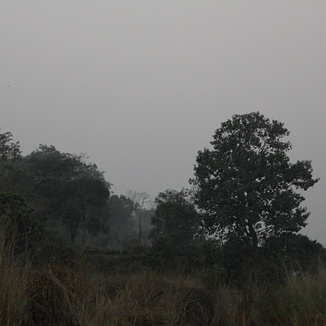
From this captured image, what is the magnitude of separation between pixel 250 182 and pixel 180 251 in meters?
8.54

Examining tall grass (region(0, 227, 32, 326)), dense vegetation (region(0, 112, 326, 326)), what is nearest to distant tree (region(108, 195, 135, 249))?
dense vegetation (region(0, 112, 326, 326))

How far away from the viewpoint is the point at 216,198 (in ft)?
88.9

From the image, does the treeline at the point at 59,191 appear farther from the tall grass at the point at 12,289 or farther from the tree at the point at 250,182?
the tall grass at the point at 12,289

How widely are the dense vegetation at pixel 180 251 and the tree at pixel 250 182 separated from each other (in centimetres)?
7

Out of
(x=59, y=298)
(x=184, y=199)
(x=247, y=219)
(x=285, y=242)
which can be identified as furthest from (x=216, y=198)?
(x=59, y=298)

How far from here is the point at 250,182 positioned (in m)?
26.2

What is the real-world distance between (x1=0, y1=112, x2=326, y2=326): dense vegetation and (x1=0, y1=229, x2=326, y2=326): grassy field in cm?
2

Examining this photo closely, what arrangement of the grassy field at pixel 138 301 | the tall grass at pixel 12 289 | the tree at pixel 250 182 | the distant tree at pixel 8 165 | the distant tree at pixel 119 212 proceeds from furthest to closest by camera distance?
the distant tree at pixel 119 212, the distant tree at pixel 8 165, the tree at pixel 250 182, the grassy field at pixel 138 301, the tall grass at pixel 12 289

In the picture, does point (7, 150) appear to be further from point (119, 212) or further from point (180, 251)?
point (119, 212)

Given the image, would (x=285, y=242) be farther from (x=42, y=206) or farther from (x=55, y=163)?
(x=55, y=163)

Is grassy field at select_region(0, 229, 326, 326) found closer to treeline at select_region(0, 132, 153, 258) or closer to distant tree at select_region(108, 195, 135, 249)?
treeline at select_region(0, 132, 153, 258)

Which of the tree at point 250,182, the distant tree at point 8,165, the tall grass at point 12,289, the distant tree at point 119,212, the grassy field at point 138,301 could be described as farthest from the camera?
the distant tree at point 119,212

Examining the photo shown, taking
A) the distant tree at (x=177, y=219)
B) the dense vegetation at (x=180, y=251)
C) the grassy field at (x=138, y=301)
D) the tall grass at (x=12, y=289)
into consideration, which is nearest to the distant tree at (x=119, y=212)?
the dense vegetation at (x=180, y=251)

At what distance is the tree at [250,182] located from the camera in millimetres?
25781
